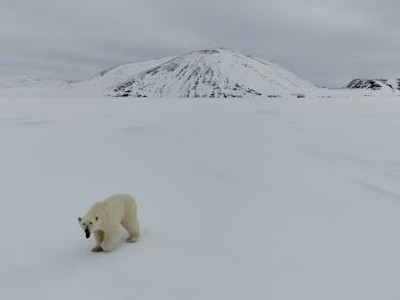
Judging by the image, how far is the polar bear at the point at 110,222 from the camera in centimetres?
548

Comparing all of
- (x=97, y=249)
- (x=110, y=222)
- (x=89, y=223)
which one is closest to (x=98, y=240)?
(x=97, y=249)

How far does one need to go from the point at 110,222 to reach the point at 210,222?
1.77 metres

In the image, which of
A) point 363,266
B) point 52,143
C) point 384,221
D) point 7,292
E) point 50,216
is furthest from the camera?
point 52,143

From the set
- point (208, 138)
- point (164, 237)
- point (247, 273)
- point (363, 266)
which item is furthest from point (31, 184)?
point (208, 138)

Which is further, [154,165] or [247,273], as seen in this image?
[154,165]

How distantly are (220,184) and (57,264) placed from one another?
476cm

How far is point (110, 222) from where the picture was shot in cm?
585

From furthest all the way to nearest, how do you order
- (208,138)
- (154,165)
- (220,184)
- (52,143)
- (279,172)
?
(208,138)
(52,143)
(154,165)
(279,172)
(220,184)

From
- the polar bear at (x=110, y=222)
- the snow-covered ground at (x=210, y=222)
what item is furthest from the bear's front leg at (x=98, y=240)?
the snow-covered ground at (x=210, y=222)

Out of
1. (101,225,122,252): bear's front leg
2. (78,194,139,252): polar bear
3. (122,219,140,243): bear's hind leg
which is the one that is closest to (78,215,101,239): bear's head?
(78,194,139,252): polar bear

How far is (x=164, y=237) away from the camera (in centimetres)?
645

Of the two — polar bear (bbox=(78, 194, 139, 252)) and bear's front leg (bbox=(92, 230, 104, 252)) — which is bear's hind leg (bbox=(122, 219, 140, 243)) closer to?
polar bear (bbox=(78, 194, 139, 252))

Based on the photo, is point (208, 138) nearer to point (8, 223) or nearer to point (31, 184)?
point (31, 184)

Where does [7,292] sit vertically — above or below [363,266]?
below
